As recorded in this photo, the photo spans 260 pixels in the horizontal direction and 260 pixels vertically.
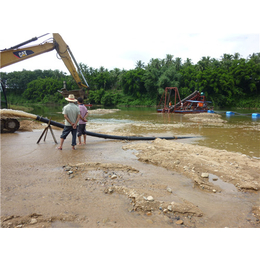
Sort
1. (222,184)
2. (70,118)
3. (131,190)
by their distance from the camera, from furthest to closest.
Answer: (70,118) → (222,184) → (131,190)

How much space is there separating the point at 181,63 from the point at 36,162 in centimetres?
6463

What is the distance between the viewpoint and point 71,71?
565 inches

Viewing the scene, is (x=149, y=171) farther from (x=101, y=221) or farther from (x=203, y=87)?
(x=203, y=87)

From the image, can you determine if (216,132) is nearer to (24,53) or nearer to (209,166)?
(209,166)

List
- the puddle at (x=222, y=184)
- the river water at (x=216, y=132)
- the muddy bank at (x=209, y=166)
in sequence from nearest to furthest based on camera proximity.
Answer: the puddle at (x=222, y=184) → the muddy bank at (x=209, y=166) → the river water at (x=216, y=132)

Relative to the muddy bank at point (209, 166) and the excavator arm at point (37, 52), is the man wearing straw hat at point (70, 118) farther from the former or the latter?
the excavator arm at point (37, 52)

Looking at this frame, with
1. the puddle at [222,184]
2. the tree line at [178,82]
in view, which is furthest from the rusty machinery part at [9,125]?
the tree line at [178,82]

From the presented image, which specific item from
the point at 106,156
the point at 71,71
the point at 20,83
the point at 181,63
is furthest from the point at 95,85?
the point at 106,156

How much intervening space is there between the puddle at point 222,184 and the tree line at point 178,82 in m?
47.4

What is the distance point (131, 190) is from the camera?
10.8 feet

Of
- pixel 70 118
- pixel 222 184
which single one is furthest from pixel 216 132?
pixel 70 118

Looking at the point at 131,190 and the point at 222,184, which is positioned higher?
the point at 131,190

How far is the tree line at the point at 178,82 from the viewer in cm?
4872

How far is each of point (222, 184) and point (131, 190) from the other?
74.7 inches
